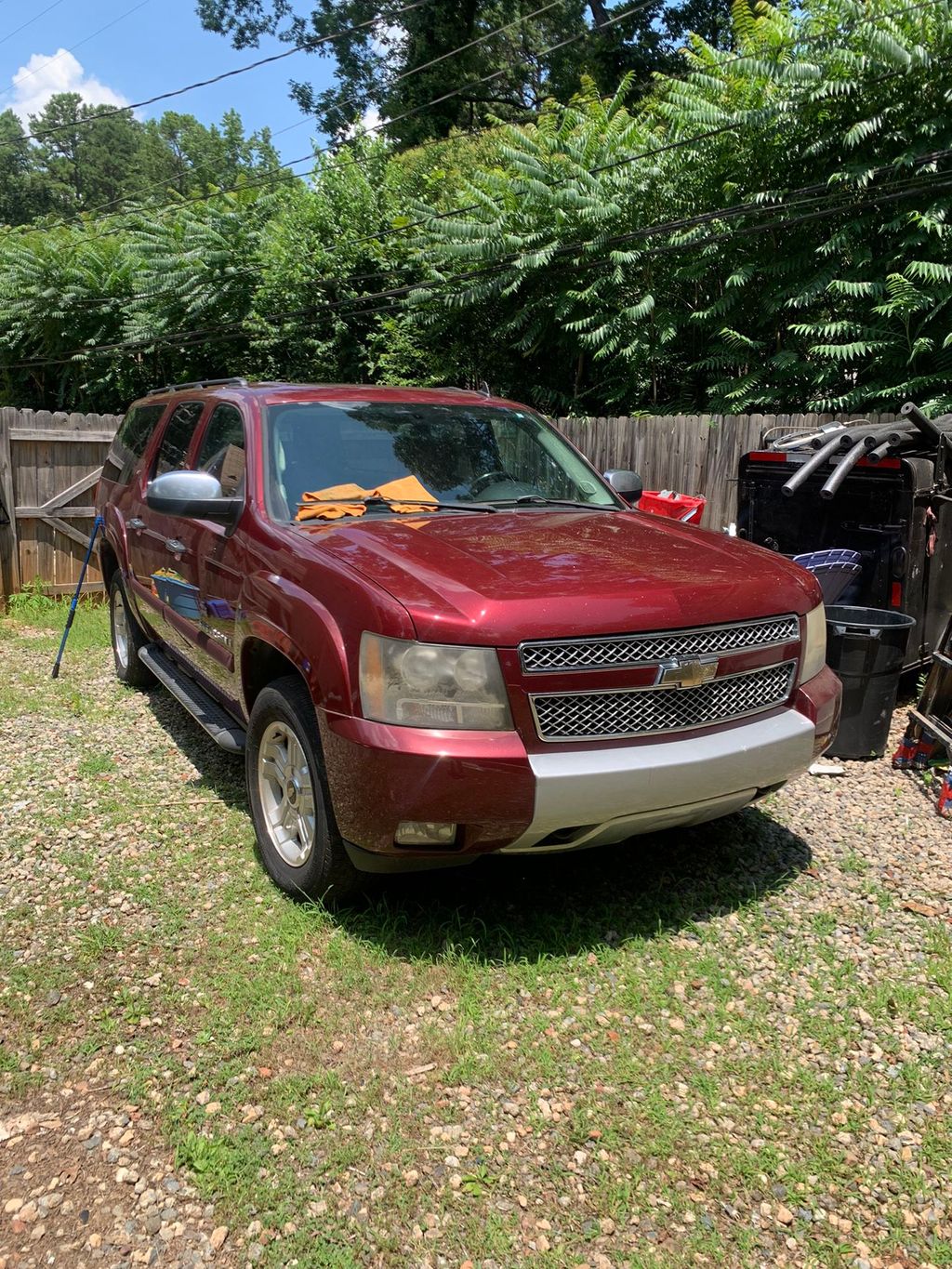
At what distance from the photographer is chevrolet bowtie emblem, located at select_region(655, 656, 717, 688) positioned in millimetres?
3172

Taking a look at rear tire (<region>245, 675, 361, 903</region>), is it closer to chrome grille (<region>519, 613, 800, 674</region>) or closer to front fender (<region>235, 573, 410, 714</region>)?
front fender (<region>235, 573, 410, 714</region>)

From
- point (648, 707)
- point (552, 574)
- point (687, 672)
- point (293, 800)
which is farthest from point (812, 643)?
point (293, 800)

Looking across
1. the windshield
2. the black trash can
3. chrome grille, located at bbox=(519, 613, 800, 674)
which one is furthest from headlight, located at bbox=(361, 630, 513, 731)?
the black trash can

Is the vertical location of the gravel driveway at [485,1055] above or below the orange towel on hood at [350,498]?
below

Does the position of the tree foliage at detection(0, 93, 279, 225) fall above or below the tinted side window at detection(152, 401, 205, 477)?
above

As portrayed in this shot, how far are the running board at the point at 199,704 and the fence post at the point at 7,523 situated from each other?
14.9 feet

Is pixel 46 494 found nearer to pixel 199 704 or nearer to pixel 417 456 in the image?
pixel 199 704

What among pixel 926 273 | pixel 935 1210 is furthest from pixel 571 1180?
pixel 926 273

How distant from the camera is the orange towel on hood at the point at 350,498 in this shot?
12.9 ft

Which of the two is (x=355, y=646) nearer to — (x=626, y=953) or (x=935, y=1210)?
(x=626, y=953)

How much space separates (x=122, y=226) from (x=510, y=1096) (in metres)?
24.1

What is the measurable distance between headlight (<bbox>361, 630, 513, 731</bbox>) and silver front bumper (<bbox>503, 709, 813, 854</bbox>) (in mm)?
218

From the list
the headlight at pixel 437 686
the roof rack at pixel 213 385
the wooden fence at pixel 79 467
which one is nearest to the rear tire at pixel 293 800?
the headlight at pixel 437 686

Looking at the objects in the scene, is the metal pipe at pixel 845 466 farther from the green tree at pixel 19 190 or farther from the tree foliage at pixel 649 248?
the green tree at pixel 19 190
